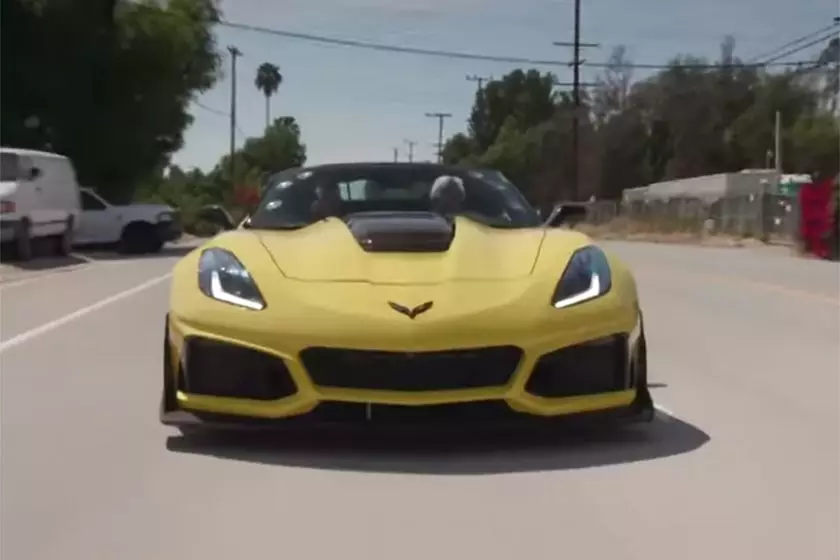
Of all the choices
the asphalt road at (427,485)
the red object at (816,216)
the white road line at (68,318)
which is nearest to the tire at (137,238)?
the white road line at (68,318)

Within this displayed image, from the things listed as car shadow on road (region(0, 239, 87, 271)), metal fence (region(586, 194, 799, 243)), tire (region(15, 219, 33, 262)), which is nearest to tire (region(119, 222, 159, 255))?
car shadow on road (region(0, 239, 87, 271))

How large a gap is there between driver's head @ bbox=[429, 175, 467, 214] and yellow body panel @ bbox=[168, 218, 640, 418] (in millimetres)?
1240

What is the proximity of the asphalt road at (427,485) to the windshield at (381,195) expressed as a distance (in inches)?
49.6

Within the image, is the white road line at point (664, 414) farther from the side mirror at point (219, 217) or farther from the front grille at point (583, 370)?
the side mirror at point (219, 217)

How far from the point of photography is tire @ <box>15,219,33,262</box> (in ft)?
85.7

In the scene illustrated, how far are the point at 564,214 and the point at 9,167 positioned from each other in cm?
1985

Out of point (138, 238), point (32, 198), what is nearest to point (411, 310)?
point (32, 198)

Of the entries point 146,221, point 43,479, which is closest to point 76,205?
point 146,221

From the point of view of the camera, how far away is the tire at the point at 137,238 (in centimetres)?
3322

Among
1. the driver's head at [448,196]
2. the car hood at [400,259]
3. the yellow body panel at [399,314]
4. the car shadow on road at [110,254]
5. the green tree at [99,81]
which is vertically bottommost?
the car shadow on road at [110,254]

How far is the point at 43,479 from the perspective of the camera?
240 inches

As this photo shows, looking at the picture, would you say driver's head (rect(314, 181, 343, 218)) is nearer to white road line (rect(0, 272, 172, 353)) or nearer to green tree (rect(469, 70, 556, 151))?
white road line (rect(0, 272, 172, 353))

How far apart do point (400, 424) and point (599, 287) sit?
3.52ft

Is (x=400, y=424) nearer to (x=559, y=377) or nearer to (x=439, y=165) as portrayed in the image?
(x=559, y=377)
